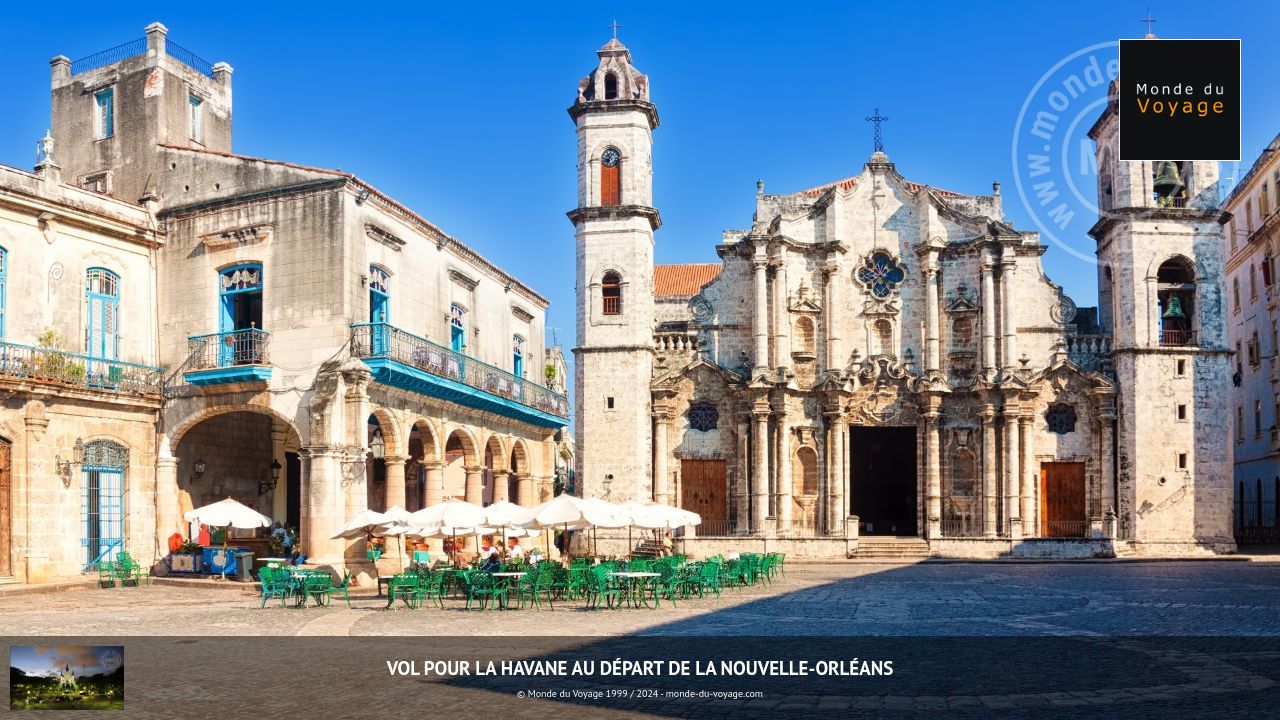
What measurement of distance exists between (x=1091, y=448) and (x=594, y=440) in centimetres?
1600

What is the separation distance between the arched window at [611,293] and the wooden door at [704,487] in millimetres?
5587

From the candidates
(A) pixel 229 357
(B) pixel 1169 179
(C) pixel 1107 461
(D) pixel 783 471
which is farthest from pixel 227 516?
(B) pixel 1169 179

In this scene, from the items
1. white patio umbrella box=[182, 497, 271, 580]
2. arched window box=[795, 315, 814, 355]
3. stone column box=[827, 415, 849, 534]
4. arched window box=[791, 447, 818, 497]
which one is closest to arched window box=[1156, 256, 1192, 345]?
stone column box=[827, 415, 849, 534]

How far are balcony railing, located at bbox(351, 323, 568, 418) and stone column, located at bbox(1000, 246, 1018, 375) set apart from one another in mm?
15130

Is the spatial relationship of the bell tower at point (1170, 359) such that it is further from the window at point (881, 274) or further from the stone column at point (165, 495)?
the stone column at point (165, 495)

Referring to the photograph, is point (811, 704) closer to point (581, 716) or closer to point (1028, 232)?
point (581, 716)

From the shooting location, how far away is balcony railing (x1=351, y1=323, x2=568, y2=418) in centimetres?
2606

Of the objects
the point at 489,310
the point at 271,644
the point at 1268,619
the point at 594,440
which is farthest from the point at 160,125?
the point at 1268,619

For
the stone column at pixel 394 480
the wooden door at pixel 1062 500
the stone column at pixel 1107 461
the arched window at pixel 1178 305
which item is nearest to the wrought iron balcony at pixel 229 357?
the stone column at pixel 394 480

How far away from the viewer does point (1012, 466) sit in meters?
36.8

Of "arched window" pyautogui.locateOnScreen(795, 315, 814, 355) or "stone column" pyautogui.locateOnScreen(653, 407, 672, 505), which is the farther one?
"arched window" pyautogui.locateOnScreen(795, 315, 814, 355)

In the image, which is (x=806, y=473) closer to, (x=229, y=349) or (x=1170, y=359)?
(x=1170, y=359)

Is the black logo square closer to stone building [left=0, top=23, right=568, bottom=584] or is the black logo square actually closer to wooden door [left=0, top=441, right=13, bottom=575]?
stone building [left=0, top=23, right=568, bottom=584]

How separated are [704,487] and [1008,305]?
11541mm
